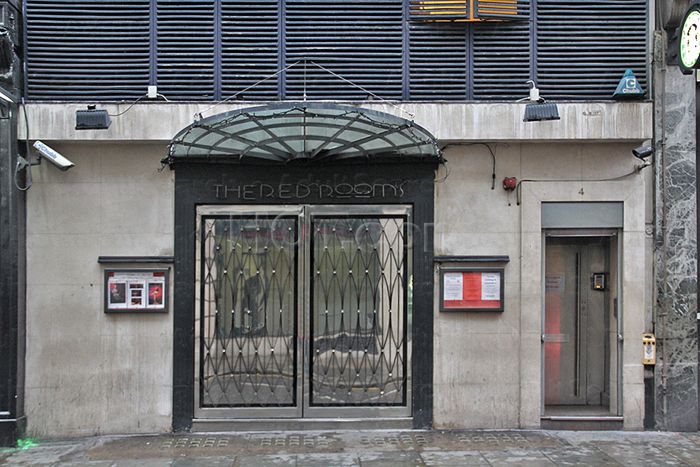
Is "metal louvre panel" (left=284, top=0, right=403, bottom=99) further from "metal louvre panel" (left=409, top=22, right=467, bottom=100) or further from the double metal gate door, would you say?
the double metal gate door

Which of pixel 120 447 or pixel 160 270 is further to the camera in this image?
pixel 160 270

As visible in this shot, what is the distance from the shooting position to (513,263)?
8.55m

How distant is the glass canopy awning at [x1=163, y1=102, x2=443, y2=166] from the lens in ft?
23.9

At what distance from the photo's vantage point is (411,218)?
8.56 meters

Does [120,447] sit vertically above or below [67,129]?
below

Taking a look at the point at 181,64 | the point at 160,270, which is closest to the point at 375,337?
the point at 160,270

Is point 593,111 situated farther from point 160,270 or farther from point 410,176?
point 160,270

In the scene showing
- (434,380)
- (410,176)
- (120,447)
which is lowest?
(120,447)

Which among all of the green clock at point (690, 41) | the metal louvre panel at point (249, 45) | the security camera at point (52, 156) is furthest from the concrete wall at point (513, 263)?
the security camera at point (52, 156)

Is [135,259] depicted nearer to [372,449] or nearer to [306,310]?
[306,310]

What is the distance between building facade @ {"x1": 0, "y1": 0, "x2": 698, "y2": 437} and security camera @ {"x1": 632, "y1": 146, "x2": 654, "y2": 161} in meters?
0.23

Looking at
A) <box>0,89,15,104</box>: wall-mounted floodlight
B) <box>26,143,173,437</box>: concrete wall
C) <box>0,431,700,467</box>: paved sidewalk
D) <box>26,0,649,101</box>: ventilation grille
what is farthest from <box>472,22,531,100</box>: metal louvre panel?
<box>0,89,15,104</box>: wall-mounted floodlight

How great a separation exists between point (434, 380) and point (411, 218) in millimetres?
2175

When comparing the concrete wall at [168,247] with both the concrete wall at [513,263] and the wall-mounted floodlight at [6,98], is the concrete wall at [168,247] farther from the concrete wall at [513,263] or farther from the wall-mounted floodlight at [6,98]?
the wall-mounted floodlight at [6,98]
